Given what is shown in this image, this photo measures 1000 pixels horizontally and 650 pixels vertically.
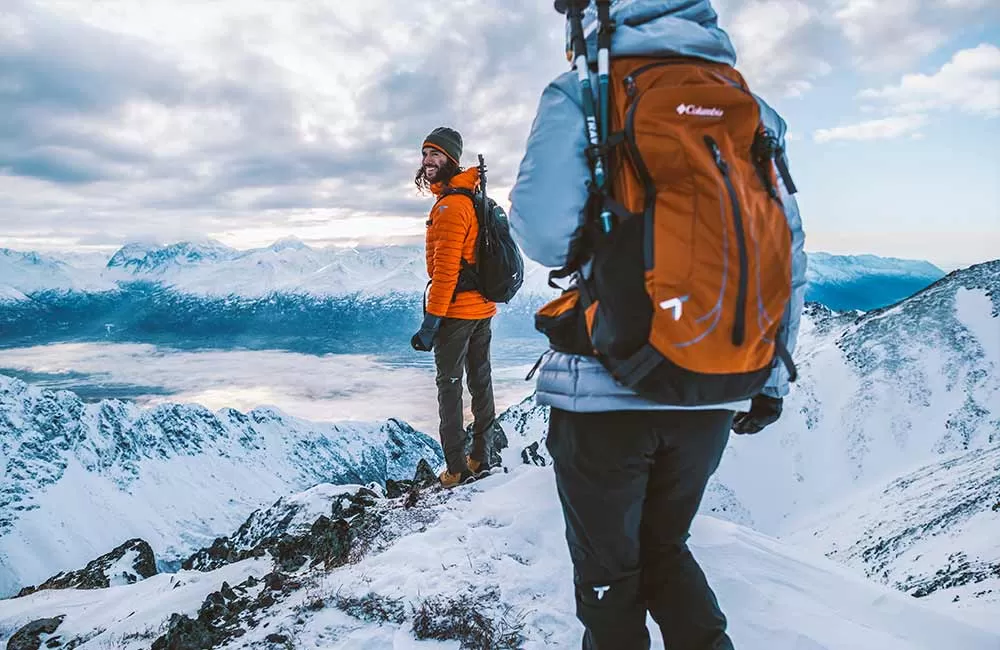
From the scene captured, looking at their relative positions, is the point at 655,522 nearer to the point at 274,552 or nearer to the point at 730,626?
the point at 730,626

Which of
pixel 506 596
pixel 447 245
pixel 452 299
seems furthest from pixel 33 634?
pixel 447 245

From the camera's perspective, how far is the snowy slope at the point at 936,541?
24.6 ft

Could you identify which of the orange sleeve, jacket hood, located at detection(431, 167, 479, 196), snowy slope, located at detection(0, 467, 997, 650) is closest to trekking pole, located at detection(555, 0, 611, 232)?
snowy slope, located at detection(0, 467, 997, 650)

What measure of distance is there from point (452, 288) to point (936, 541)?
74.9ft

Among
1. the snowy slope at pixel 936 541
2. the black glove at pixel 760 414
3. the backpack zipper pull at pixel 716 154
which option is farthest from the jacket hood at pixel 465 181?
the snowy slope at pixel 936 541

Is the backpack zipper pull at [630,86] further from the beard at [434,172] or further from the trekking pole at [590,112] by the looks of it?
the beard at [434,172]

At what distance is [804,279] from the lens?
8.89 feet

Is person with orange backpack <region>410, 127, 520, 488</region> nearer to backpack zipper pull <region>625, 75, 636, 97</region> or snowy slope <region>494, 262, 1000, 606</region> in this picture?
backpack zipper pull <region>625, 75, 636, 97</region>

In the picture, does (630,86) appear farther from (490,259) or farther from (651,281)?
(490,259)

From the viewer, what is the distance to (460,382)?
7.62m

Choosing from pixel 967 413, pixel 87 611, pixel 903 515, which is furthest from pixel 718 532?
pixel 967 413

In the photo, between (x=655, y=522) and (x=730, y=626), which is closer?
(x=655, y=522)

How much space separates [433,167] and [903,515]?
40145mm

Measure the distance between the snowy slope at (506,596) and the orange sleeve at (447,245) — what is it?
105 inches
